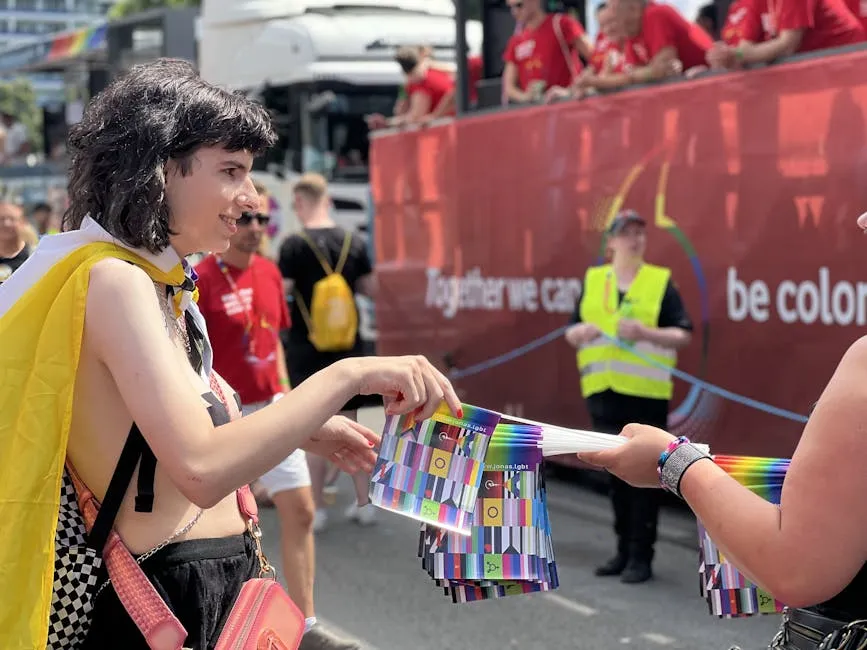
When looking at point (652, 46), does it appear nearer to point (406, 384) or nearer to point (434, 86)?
point (434, 86)

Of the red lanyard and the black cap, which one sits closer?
the black cap

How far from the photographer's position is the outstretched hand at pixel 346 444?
2791mm

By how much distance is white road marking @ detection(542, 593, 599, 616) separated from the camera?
6336 millimetres

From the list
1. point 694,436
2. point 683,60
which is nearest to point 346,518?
point 694,436

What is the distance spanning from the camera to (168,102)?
2406 mm

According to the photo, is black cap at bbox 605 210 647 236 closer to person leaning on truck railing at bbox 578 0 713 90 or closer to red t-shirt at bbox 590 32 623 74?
person leaning on truck railing at bbox 578 0 713 90

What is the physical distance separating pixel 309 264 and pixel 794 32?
10.4 feet

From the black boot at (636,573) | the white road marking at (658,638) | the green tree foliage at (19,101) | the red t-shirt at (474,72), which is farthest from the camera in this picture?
the green tree foliage at (19,101)

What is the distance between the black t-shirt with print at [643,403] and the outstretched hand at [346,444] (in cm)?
428

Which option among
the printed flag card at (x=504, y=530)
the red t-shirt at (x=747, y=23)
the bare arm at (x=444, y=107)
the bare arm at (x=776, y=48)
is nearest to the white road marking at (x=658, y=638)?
the bare arm at (x=776, y=48)

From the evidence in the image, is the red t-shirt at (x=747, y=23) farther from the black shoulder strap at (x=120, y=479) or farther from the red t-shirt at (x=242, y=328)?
the black shoulder strap at (x=120, y=479)

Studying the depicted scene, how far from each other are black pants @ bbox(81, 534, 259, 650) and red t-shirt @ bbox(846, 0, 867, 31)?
5839mm

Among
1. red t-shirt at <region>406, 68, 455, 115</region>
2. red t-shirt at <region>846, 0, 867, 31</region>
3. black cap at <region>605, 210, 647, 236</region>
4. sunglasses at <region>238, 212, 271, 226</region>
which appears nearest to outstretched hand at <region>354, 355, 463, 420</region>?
sunglasses at <region>238, 212, 271, 226</region>

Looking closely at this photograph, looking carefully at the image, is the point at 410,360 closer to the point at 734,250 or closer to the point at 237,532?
the point at 237,532
